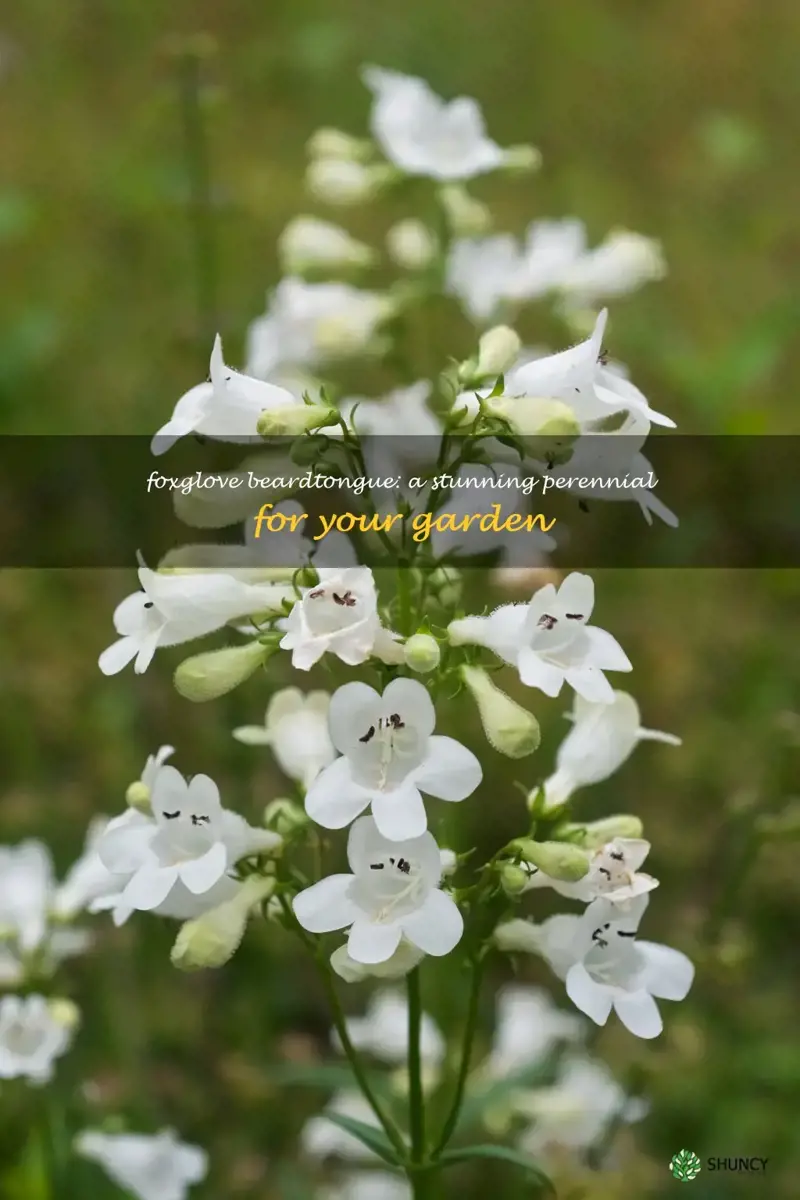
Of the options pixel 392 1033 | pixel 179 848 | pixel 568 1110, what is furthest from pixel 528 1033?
pixel 179 848

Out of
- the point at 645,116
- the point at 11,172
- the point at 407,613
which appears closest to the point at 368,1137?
the point at 407,613

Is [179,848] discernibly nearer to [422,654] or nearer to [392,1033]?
[422,654]

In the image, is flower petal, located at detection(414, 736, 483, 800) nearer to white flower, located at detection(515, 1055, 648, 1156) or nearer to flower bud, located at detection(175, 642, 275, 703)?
flower bud, located at detection(175, 642, 275, 703)

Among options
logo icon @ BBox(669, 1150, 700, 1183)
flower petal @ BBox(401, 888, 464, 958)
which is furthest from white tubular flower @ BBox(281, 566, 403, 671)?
logo icon @ BBox(669, 1150, 700, 1183)

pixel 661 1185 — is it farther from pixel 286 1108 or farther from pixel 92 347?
pixel 92 347

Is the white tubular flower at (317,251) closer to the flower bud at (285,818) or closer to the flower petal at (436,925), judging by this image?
the flower bud at (285,818)

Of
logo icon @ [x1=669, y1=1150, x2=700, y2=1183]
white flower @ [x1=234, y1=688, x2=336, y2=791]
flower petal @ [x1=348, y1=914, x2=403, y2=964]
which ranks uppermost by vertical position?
flower petal @ [x1=348, y1=914, x2=403, y2=964]
